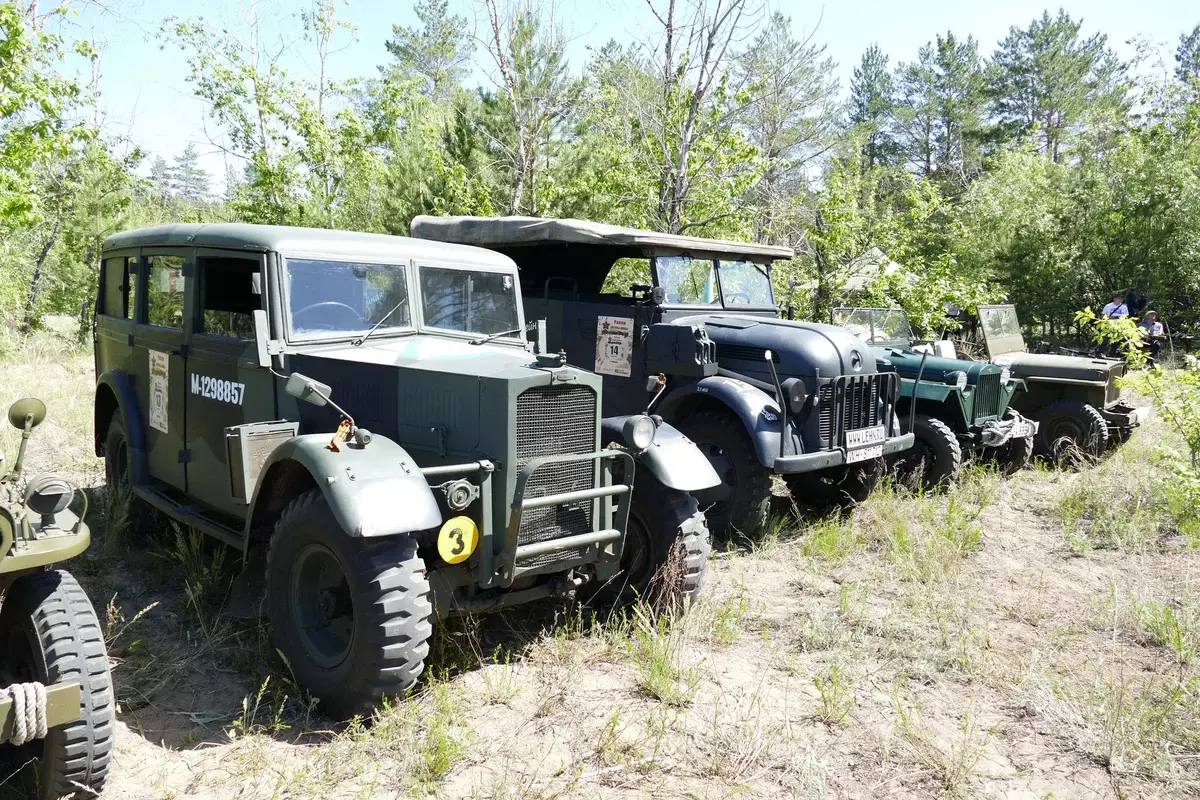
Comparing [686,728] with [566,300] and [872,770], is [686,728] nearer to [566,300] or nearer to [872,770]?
[872,770]

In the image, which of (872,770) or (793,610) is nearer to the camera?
(872,770)

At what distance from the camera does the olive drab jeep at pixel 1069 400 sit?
9.54 meters

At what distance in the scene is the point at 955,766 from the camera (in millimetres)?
3377

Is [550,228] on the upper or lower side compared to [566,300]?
upper

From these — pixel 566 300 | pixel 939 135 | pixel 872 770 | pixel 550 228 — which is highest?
pixel 939 135

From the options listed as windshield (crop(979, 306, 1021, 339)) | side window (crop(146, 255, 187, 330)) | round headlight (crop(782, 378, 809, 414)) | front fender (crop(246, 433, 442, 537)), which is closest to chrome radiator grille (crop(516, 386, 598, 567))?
front fender (crop(246, 433, 442, 537))

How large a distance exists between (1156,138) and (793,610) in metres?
20.2

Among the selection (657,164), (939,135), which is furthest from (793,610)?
(939,135)

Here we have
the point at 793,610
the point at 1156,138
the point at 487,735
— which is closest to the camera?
the point at 487,735

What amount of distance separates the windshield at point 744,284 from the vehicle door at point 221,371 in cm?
422

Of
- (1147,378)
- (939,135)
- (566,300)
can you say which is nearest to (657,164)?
(566,300)

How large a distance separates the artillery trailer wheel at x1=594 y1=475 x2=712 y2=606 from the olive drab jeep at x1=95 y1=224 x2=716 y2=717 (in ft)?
0.04

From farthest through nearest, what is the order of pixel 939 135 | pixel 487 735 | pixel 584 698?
pixel 939 135
pixel 584 698
pixel 487 735

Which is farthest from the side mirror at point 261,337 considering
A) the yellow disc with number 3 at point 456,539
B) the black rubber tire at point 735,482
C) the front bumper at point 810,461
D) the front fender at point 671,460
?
the front bumper at point 810,461
